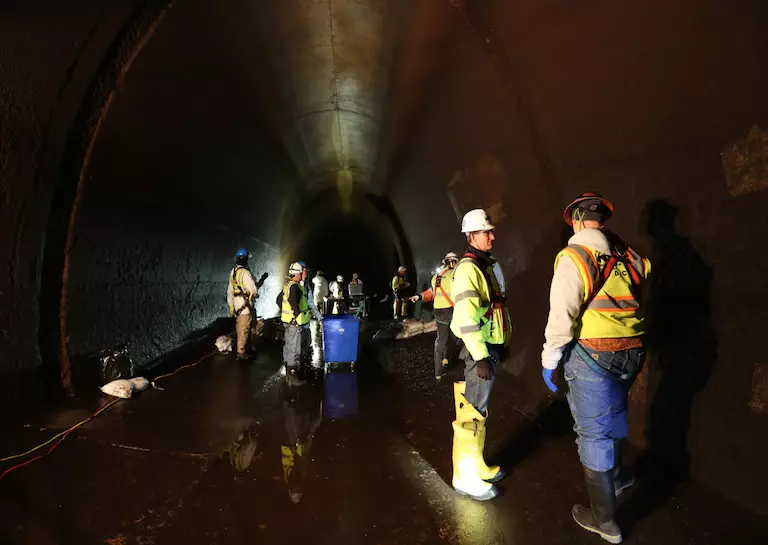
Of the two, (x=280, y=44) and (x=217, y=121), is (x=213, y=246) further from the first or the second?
(x=280, y=44)

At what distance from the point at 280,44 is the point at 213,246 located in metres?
4.39

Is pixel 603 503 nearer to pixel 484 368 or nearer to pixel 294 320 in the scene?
pixel 484 368

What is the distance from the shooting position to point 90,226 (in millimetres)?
5211

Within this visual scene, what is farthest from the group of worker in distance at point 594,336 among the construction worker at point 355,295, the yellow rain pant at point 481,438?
the construction worker at point 355,295

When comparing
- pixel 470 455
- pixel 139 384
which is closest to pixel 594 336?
pixel 470 455

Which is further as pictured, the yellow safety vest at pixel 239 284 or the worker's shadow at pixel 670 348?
the yellow safety vest at pixel 239 284

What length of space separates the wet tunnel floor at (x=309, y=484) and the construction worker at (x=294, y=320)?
90cm

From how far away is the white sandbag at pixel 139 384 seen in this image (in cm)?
542

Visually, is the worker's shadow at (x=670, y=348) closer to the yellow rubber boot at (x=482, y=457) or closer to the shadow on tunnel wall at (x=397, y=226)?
the yellow rubber boot at (x=482, y=457)

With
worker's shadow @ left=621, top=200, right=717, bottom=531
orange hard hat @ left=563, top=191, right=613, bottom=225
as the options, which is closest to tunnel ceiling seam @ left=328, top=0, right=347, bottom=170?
orange hard hat @ left=563, top=191, right=613, bottom=225

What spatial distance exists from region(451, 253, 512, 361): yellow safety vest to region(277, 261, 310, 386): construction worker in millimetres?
3458

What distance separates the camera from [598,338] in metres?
2.47

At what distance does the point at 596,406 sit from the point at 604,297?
25.6 inches

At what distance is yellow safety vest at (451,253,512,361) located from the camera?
2.90m
